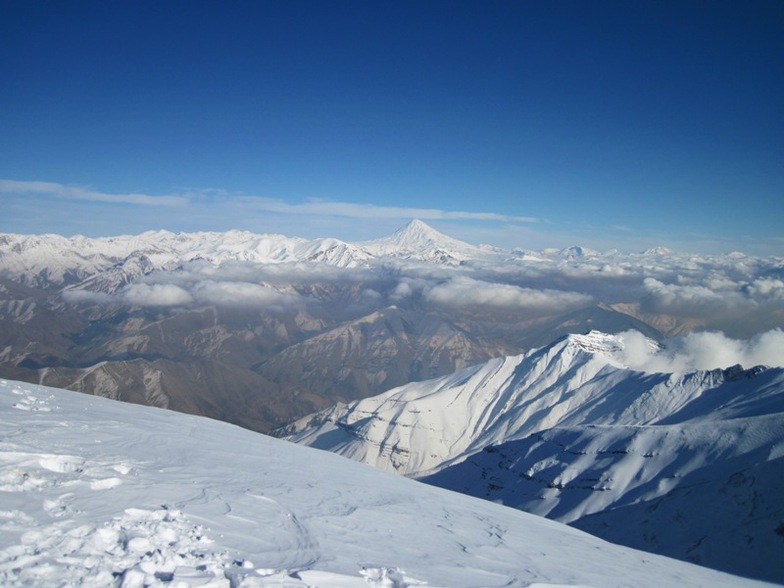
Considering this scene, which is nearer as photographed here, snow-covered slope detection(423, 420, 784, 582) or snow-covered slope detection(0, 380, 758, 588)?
snow-covered slope detection(0, 380, 758, 588)

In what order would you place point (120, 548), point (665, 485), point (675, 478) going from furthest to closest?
1. point (675, 478)
2. point (665, 485)
3. point (120, 548)

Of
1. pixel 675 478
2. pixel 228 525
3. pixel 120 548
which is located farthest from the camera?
pixel 675 478

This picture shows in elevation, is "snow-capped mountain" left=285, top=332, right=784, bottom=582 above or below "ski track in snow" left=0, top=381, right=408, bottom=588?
below

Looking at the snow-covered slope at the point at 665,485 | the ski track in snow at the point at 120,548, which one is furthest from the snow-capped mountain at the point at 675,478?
the ski track in snow at the point at 120,548

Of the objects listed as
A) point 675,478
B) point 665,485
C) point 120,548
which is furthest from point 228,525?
point 675,478

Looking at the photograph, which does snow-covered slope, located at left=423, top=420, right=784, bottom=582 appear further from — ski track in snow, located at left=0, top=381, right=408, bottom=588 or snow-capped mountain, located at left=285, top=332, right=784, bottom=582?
ski track in snow, located at left=0, top=381, right=408, bottom=588

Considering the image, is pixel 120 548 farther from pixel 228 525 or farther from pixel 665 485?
pixel 665 485

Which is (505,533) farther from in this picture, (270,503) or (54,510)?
(54,510)

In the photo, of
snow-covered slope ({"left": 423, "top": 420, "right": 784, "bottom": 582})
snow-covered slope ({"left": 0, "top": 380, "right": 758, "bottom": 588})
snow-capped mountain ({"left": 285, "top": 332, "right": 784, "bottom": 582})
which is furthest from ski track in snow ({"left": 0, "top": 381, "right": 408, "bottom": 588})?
snow-covered slope ({"left": 423, "top": 420, "right": 784, "bottom": 582})

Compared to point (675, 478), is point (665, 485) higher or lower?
lower
